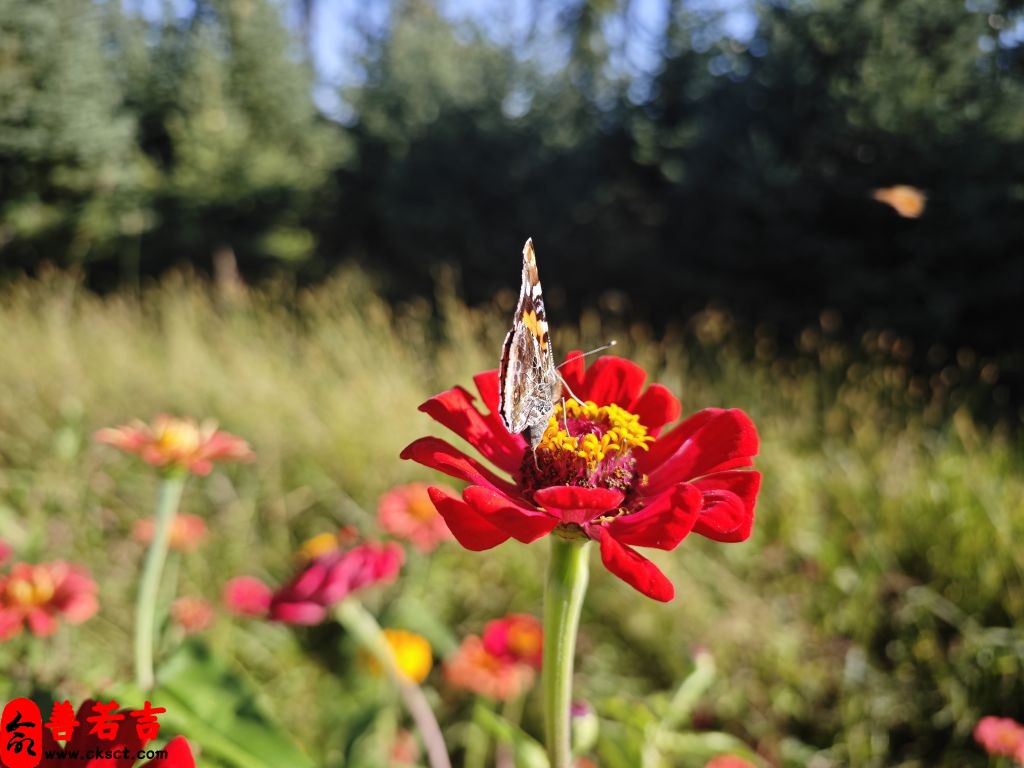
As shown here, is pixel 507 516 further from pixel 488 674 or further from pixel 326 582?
pixel 488 674

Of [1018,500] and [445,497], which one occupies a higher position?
[445,497]

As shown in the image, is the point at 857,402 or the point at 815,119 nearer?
the point at 857,402

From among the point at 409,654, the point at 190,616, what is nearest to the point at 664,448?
the point at 409,654

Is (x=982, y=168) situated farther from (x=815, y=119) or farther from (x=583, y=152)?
(x=583, y=152)

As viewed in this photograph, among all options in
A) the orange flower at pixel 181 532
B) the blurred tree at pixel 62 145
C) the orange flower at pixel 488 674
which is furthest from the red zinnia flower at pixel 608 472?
the blurred tree at pixel 62 145

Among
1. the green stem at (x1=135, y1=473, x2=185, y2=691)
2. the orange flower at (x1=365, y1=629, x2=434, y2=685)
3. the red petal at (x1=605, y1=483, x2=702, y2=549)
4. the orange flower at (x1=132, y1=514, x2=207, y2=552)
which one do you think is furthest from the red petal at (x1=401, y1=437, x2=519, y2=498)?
the orange flower at (x1=132, y1=514, x2=207, y2=552)

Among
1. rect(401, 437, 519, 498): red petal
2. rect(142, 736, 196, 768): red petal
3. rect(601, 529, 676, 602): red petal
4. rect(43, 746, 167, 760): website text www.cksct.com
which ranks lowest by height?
rect(43, 746, 167, 760): website text www.cksct.com

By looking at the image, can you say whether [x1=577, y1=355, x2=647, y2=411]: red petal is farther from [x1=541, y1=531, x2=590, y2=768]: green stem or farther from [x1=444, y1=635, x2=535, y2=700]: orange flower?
[x1=444, y1=635, x2=535, y2=700]: orange flower

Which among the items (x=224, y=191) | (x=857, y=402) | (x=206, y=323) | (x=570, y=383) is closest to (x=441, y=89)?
(x=224, y=191)
